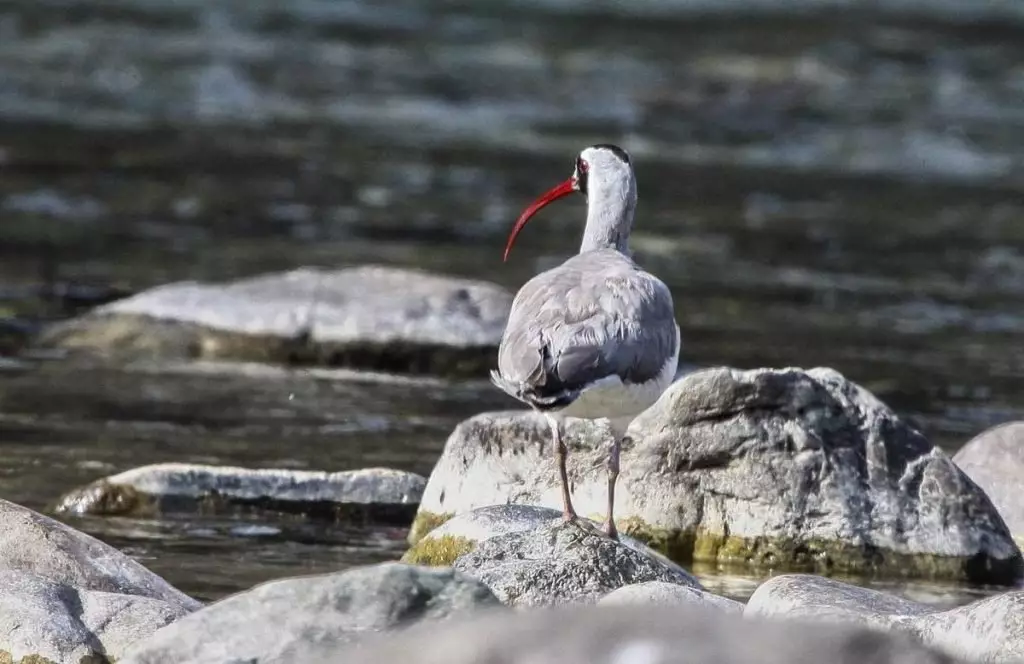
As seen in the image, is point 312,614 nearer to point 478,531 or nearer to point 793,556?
point 478,531

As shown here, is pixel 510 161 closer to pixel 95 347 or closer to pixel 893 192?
pixel 893 192

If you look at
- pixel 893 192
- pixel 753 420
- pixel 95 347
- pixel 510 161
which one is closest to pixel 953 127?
pixel 893 192

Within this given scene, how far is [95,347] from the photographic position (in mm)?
11750

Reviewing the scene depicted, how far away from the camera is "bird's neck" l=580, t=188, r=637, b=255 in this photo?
25.6ft

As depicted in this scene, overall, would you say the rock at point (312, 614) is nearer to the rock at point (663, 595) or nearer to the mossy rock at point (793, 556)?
the rock at point (663, 595)

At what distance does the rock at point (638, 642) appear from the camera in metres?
3.64

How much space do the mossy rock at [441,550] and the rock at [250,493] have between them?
141cm

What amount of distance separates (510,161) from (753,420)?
36.3ft

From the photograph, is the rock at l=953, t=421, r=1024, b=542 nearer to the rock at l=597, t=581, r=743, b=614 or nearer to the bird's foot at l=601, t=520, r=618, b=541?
the bird's foot at l=601, t=520, r=618, b=541

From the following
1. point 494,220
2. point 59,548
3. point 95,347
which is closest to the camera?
point 59,548

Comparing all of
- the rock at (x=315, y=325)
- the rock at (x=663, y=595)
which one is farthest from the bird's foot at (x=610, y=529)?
the rock at (x=315, y=325)

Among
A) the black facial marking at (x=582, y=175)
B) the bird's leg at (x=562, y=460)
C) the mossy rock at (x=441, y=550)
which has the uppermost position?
the black facial marking at (x=582, y=175)

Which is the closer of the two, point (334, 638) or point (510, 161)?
point (334, 638)

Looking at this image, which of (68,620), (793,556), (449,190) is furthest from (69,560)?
(449,190)
